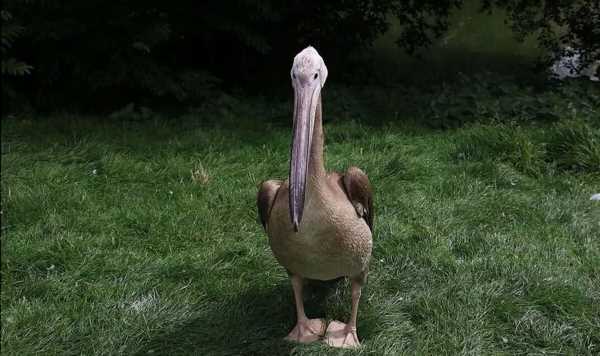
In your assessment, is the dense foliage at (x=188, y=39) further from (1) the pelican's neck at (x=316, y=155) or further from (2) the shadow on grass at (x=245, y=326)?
(1) the pelican's neck at (x=316, y=155)

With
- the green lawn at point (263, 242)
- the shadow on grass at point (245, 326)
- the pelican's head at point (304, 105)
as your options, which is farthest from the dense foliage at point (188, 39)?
the pelican's head at point (304, 105)

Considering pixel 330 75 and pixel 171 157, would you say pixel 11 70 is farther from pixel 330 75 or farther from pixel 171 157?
pixel 330 75

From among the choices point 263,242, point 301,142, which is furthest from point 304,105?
point 263,242

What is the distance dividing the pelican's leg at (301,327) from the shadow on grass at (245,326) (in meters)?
0.06

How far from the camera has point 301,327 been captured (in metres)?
2.99

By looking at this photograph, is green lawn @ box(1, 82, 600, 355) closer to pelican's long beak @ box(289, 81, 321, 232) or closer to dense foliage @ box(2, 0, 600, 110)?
dense foliage @ box(2, 0, 600, 110)

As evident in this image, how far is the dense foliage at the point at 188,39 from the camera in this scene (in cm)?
593

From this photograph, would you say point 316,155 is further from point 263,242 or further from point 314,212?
point 263,242

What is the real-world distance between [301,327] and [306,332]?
0.04 meters

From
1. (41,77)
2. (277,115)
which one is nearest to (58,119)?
(41,77)

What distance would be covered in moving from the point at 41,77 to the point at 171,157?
7.69ft

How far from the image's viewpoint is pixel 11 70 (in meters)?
5.07

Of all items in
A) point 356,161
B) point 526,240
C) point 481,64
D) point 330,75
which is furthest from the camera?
point 481,64

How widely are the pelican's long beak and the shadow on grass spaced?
0.89m
